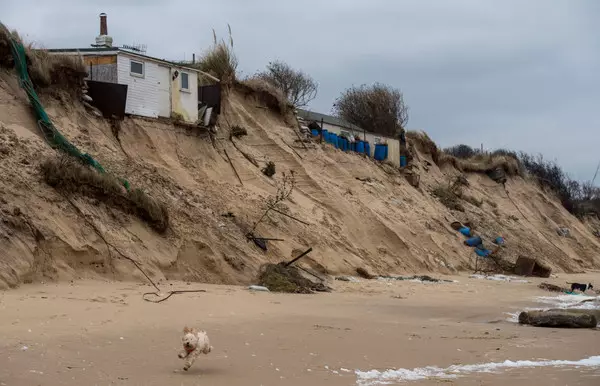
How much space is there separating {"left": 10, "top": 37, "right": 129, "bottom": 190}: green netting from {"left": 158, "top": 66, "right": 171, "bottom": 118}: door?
13.6 feet

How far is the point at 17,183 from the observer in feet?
40.9

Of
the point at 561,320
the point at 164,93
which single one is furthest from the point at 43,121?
the point at 561,320

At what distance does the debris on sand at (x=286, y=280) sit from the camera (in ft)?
45.4

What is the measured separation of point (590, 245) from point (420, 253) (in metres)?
20.6

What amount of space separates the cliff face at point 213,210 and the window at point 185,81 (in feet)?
4.23

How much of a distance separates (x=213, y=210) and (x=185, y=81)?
16.1 ft

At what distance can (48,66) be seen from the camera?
53.0 ft

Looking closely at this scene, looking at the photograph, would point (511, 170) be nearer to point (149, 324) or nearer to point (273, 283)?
point (273, 283)

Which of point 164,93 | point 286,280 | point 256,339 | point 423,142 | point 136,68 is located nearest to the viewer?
point 256,339

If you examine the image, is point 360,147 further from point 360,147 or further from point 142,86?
point 142,86

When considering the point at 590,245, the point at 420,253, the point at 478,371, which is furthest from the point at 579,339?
the point at 590,245

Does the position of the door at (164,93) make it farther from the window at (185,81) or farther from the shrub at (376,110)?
the shrub at (376,110)

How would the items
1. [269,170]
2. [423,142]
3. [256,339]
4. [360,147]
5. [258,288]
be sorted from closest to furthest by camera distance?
[256,339] < [258,288] < [269,170] < [360,147] < [423,142]

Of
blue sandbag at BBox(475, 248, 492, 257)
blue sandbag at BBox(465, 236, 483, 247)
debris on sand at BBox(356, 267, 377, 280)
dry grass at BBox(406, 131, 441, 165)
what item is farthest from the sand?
dry grass at BBox(406, 131, 441, 165)
